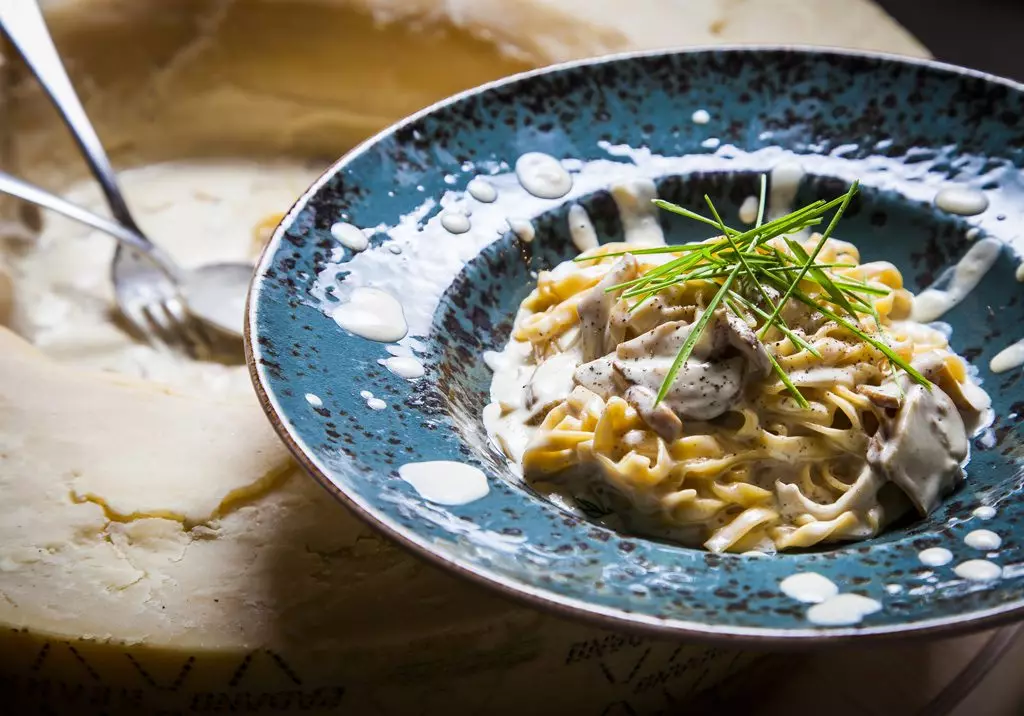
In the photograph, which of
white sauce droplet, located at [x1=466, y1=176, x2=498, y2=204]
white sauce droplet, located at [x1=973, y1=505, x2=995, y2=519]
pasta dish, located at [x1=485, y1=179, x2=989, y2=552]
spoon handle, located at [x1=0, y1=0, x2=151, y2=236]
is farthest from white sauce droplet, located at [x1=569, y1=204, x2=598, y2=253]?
spoon handle, located at [x1=0, y1=0, x2=151, y2=236]

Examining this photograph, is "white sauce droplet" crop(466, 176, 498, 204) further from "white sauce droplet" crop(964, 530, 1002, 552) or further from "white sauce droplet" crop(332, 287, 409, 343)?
"white sauce droplet" crop(964, 530, 1002, 552)

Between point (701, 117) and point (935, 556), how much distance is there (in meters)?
1.40

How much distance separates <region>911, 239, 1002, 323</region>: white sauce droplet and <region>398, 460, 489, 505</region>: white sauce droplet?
3.92ft

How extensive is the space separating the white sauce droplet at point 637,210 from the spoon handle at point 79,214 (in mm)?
1564

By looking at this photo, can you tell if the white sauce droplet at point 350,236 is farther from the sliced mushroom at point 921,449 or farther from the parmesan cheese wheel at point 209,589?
the sliced mushroom at point 921,449

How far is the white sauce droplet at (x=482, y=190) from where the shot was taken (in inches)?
99.6

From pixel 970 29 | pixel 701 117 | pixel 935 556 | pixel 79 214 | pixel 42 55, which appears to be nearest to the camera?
pixel 935 556

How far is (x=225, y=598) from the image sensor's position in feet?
6.68

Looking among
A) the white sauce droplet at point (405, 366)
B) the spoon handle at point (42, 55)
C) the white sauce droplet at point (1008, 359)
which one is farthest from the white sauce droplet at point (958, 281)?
the spoon handle at point (42, 55)

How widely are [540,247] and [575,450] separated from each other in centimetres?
74

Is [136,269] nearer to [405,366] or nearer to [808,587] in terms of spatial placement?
[405,366]

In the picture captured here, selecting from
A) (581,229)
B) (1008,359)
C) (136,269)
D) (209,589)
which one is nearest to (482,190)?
(581,229)

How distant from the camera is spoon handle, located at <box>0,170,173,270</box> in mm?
2855

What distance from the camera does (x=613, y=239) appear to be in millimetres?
2609
